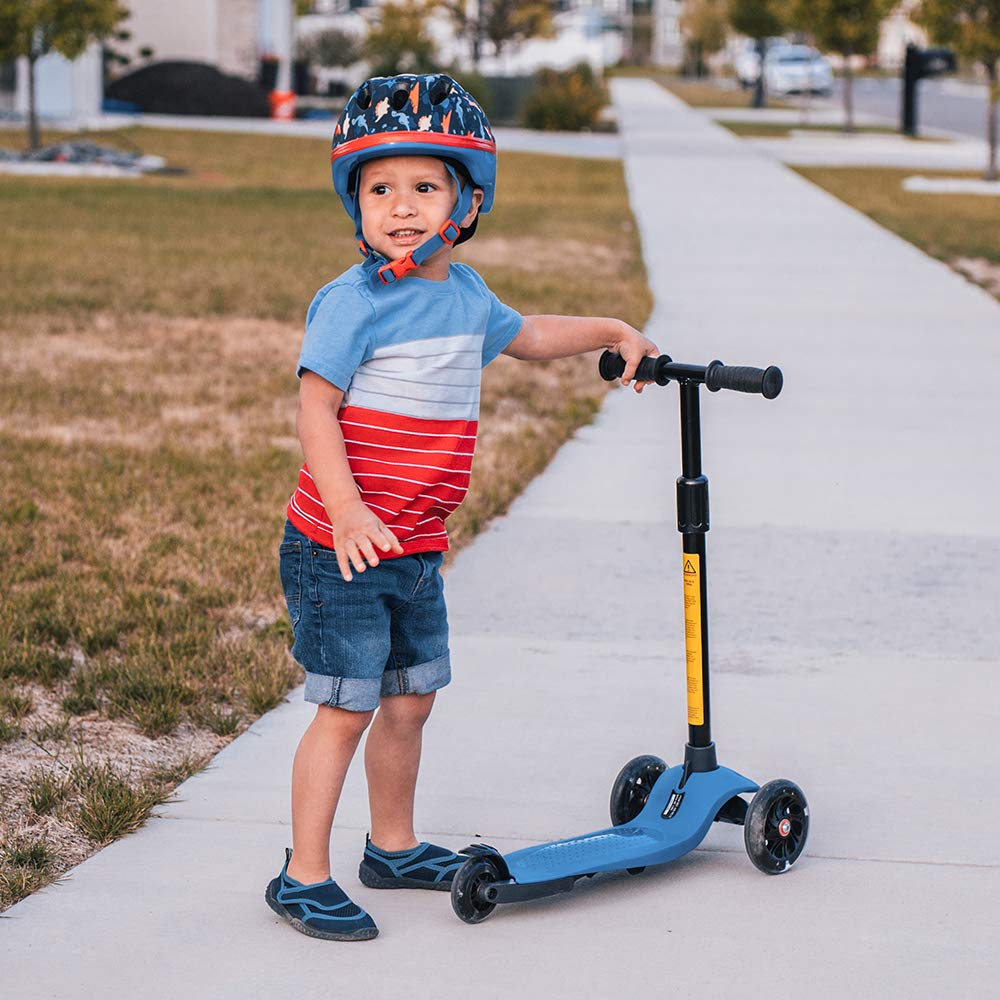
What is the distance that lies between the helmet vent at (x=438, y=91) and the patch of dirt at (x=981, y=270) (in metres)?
9.99

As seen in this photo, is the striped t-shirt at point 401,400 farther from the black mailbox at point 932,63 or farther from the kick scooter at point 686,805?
the black mailbox at point 932,63

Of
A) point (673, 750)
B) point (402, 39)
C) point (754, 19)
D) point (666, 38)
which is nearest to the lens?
point (673, 750)

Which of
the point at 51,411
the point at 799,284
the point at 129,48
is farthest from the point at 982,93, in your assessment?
the point at 51,411

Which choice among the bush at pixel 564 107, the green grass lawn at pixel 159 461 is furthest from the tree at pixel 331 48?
the green grass lawn at pixel 159 461

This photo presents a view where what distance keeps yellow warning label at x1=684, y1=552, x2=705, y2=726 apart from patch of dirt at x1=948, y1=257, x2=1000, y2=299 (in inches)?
380

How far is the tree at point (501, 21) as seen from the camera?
140ft

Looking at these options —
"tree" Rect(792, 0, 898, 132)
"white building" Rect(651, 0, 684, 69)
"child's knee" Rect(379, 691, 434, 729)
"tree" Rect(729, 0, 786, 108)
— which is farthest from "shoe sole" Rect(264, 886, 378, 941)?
"white building" Rect(651, 0, 684, 69)

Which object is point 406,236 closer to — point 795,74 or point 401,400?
point 401,400

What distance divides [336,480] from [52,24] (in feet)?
65.4

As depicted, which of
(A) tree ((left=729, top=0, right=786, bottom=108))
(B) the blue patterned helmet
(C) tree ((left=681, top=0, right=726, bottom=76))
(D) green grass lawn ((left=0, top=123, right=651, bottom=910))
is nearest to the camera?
(B) the blue patterned helmet

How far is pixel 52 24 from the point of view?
2125cm

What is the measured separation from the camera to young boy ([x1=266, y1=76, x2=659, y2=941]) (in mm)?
2986

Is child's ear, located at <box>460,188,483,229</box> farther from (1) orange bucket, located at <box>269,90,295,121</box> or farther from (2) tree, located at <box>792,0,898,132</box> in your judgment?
(1) orange bucket, located at <box>269,90,295,121</box>

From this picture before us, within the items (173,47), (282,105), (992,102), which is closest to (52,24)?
(992,102)
